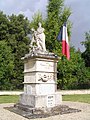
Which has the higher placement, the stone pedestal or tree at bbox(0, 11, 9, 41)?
tree at bbox(0, 11, 9, 41)

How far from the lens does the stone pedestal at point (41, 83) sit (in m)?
11.8

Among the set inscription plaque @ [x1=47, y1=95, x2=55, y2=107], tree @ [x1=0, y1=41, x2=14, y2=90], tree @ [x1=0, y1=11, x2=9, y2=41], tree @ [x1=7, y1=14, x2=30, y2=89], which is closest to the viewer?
inscription plaque @ [x1=47, y1=95, x2=55, y2=107]

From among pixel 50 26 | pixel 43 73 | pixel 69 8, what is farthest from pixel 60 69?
pixel 43 73

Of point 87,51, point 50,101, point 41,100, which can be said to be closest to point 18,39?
point 87,51

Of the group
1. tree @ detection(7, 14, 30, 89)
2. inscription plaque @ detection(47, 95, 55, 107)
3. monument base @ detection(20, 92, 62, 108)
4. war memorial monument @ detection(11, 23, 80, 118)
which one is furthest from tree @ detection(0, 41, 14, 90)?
inscription plaque @ detection(47, 95, 55, 107)

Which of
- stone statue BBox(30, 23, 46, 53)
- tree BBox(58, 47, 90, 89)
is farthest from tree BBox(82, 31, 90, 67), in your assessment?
stone statue BBox(30, 23, 46, 53)

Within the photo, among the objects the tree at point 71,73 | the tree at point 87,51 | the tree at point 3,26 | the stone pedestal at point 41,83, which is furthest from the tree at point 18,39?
the stone pedestal at point 41,83

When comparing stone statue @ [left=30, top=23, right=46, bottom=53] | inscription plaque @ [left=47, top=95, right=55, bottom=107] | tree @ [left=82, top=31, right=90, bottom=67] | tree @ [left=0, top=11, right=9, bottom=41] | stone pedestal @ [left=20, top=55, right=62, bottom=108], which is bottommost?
inscription plaque @ [left=47, top=95, right=55, bottom=107]

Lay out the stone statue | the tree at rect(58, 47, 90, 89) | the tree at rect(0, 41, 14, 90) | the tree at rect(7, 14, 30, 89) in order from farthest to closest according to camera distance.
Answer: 1. the tree at rect(7, 14, 30, 89)
2. the tree at rect(58, 47, 90, 89)
3. the tree at rect(0, 41, 14, 90)
4. the stone statue

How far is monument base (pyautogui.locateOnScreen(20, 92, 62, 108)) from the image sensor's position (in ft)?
37.7

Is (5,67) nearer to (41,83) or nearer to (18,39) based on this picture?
(18,39)

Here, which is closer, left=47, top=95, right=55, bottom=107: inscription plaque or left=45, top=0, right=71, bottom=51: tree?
left=47, top=95, right=55, bottom=107: inscription plaque

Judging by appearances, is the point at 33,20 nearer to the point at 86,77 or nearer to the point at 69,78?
the point at 69,78

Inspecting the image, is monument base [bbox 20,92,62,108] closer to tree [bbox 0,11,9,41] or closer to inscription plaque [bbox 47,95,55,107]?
inscription plaque [bbox 47,95,55,107]
